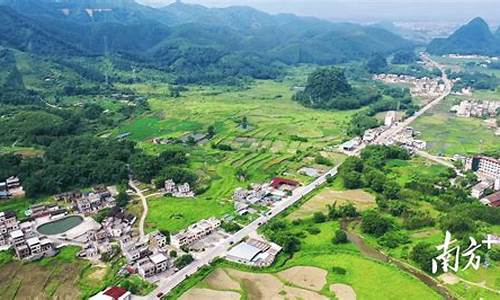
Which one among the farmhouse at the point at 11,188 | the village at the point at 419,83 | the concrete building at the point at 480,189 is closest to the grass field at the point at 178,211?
the farmhouse at the point at 11,188

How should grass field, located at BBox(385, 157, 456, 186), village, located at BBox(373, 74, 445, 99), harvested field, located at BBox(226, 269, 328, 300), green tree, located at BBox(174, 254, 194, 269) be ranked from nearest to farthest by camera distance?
harvested field, located at BBox(226, 269, 328, 300)
green tree, located at BBox(174, 254, 194, 269)
grass field, located at BBox(385, 157, 456, 186)
village, located at BBox(373, 74, 445, 99)

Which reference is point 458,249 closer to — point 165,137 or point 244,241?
point 244,241

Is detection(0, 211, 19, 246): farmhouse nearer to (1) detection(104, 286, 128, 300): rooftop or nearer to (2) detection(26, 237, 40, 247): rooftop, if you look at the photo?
(2) detection(26, 237, 40, 247): rooftop

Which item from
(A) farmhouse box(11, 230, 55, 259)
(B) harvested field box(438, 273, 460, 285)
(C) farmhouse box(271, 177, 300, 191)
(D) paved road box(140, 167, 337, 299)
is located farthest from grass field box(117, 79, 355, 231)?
(B) harvested field box(438, 273, 460, 285)

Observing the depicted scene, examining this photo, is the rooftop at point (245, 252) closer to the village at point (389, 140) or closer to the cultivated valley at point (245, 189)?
the cultivated valley at point (245, 189)

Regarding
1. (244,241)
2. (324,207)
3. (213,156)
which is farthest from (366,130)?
(244,241)

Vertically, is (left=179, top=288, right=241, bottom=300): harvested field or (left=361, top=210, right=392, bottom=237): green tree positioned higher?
(left=361, top=210, right=392, bottom=237): green tree

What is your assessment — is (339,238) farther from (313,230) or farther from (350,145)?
(350,145)
